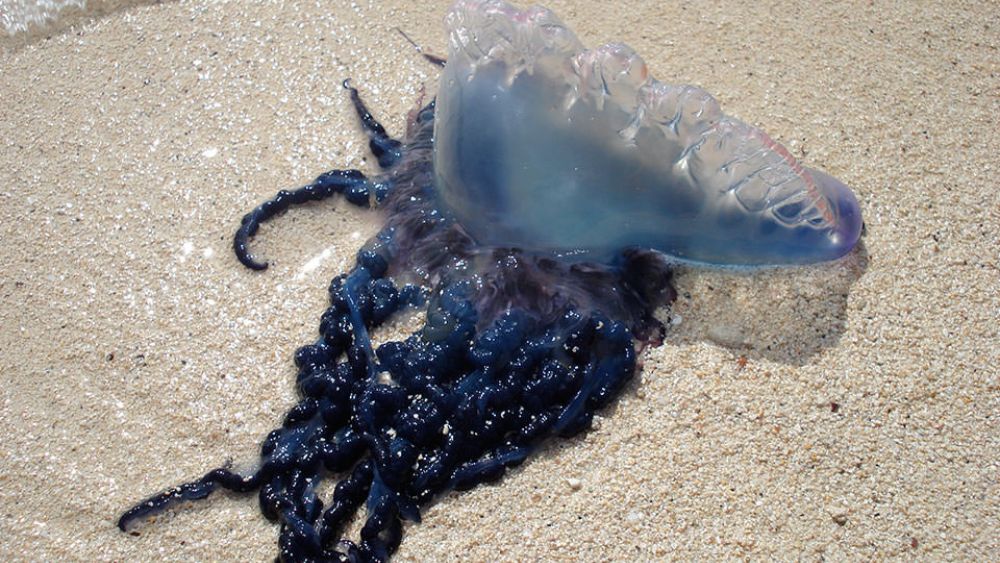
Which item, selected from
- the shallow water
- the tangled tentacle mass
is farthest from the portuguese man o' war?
the shallow water

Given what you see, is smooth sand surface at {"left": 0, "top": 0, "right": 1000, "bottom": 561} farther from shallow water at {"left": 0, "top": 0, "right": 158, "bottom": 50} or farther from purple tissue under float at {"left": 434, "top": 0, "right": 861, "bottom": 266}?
purple tissue under float at {"left": 434, "top": 0, "right": 861, "bottom": 266}

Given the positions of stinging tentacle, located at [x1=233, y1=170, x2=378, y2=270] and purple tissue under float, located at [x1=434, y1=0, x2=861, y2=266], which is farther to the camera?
stinging tentacle, located at [x1=233, y1=170, x2=378, y2=270]

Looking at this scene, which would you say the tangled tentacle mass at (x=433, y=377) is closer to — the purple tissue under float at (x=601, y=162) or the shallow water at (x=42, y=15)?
the purple tissue under float at (x=601, y=162)

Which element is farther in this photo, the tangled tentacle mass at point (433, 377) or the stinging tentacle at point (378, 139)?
the stinging tentacle at point (378, 139)

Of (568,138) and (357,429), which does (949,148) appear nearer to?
(568,138)

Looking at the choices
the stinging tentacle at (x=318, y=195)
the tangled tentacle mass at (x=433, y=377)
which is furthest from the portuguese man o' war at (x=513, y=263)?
the stinging tentacle at (x=318, y=195)

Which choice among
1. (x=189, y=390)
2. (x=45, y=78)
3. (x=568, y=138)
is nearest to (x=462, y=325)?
(x=568, y=138)

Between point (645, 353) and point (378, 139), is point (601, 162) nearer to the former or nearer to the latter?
point (645, 353)

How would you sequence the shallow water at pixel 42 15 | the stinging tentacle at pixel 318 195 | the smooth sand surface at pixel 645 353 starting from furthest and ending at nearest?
the shallow water at pixel 42 15
the stinging tentacle at pixel 318 195
the smooth sand surface at pixel 645 353
